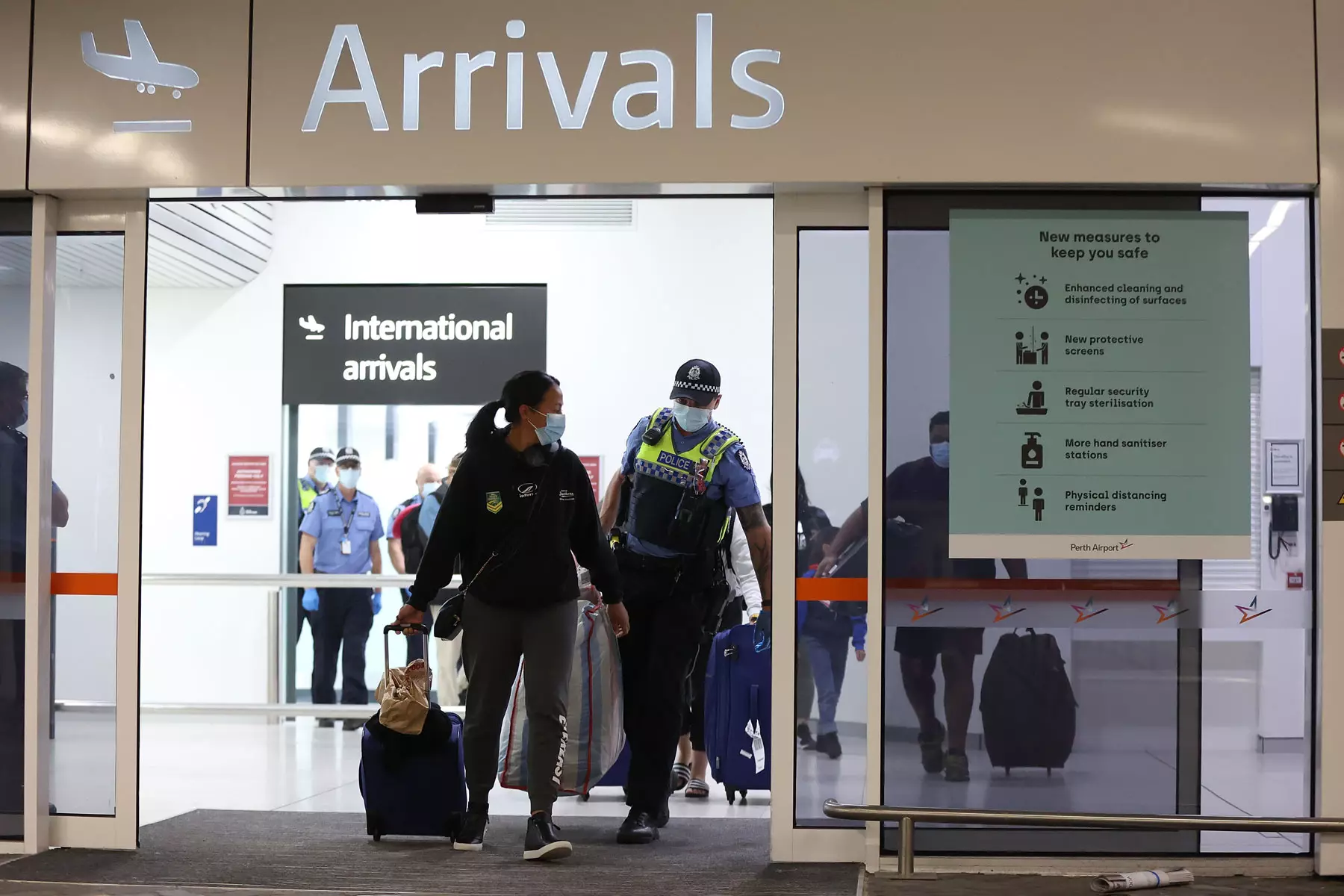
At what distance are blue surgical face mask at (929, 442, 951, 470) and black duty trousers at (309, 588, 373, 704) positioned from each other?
16.8 ft

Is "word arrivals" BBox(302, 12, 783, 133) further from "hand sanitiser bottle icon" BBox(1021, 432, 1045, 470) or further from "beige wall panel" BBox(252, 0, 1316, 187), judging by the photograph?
"hand sanitiser bottle icon" BBox(1021, 432, 1045, 470)

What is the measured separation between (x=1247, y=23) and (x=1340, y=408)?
1282 mm

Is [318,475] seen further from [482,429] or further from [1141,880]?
[1141,880]

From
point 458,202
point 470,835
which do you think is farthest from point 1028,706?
point 458,202

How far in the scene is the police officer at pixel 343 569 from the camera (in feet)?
27.7

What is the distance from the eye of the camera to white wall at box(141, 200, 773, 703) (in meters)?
9.10

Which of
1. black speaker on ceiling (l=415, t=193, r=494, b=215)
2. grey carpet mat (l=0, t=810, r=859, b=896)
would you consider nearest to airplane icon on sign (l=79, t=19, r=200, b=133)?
black speaker on ceiling (l=415, t=193, r=494, b=215)

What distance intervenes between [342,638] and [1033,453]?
5.55 meters

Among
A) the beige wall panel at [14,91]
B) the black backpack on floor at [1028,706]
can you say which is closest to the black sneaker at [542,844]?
the black backpack on floor at [1028,706]

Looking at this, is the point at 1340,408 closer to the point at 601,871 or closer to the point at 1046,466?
the point at 1046,466

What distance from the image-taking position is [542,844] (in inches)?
173

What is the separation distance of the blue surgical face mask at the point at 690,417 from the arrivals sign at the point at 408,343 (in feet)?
13.5

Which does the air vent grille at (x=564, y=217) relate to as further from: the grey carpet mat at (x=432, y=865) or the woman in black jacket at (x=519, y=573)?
the grey carpet mat at (x=432, y=865)

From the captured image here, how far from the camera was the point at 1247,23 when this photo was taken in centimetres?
415
